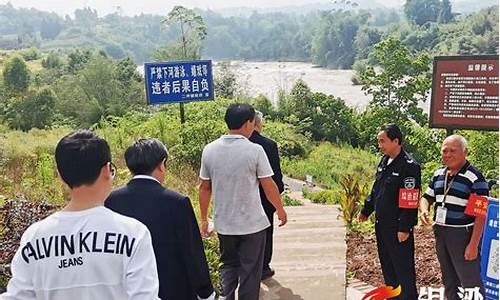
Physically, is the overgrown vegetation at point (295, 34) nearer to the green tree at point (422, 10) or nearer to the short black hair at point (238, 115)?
the green tree at point (422, 10)

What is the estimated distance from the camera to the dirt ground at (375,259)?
4.39 m

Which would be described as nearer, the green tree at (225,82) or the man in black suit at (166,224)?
the man in black suit at (166,224)

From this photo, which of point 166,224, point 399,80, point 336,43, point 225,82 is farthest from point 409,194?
point 336,43

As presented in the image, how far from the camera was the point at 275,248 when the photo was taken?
5066 millimetres

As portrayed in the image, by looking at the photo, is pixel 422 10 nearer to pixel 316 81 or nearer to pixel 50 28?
pixel 316 81

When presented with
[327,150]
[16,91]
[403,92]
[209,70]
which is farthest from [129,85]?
[209,70]

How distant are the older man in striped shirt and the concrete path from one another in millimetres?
866

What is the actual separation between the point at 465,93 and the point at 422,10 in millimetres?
100651

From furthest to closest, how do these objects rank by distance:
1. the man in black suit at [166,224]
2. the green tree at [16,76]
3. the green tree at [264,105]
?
the green tree at [16,76] < the green tree at [264,105] < the man in black suit at [166,224]

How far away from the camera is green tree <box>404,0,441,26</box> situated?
97.8m

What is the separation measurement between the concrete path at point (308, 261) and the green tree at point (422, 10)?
96.2 m

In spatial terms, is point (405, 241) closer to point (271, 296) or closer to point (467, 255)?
point (467, 255)

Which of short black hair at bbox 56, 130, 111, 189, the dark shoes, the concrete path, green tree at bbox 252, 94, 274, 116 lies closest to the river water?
green tree at bbox 252, 94, 274, 116

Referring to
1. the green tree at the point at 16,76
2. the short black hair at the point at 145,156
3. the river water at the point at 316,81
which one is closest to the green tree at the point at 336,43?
the river water at the point at 316,81
